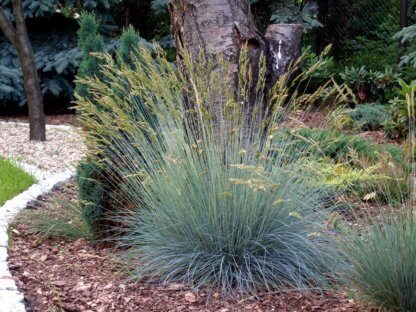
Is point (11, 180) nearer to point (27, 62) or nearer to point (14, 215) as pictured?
point (14, 215)

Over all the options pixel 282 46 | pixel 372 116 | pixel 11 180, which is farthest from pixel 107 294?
pixel 372 116

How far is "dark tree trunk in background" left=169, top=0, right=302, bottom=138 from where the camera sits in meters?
3.97

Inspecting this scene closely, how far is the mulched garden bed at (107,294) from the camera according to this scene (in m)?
2.98

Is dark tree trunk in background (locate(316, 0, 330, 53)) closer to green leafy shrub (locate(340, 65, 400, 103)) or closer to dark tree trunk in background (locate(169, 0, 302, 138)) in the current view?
green leafy shrub (locate(340, 65, 400, 103))

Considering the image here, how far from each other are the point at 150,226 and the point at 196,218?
1.17 feet

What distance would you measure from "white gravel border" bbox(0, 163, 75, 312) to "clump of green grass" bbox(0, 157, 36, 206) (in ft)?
0.23

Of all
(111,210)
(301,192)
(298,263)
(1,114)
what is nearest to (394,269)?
(298,263)

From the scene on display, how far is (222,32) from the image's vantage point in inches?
156

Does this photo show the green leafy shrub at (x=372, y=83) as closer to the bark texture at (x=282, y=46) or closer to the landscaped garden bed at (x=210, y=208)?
the landscaped garden bed at (x=210, y=208)

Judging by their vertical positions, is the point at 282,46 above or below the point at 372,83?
above

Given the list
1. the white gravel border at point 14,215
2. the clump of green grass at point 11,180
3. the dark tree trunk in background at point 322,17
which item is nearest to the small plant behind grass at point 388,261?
the white gravel border at point 14,215

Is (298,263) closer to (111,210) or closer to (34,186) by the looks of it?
(111,210)

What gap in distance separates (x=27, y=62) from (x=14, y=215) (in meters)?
3.93

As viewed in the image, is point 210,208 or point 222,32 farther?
point 222,32
